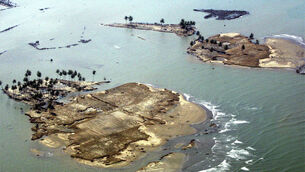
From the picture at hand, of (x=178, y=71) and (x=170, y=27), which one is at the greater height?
(x=170, y=27)

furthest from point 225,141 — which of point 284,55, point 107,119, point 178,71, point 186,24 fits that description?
point 186,24

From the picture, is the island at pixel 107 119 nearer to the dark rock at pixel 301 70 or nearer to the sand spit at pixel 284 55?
the dark rock at pixel 301 70

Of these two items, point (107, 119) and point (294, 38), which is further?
point (294, 38)

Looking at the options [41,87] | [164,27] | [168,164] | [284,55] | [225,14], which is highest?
[225,14]

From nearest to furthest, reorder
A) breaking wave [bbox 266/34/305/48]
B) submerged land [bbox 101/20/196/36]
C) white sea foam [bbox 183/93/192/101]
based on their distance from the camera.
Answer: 1. white sea foam [bbox 183/93/192/101]
2. breaking wave [bbox 266/34/305/48]
3. submerged land [bbox 101/20/196/36]

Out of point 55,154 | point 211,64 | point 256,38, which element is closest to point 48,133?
point 55,154

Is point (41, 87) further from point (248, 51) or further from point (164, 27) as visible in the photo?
point (164, 27)

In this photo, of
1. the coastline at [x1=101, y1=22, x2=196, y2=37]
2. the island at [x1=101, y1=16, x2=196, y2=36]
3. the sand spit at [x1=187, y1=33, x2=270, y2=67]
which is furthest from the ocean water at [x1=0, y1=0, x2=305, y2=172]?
the sand spit at [x1=187, y1=33, x2=270, y2=67]

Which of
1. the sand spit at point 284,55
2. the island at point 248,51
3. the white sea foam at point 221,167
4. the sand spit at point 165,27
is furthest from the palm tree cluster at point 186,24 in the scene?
the white sea foam at point 221,167

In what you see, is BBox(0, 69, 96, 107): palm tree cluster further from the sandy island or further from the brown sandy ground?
the brown sandy ground
